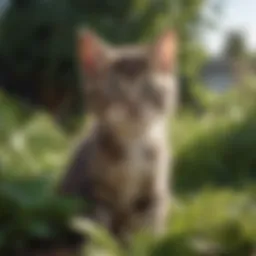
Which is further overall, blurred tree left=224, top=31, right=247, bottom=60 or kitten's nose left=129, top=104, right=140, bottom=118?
blurred tree left=224, top=31, right=247, bottom=60

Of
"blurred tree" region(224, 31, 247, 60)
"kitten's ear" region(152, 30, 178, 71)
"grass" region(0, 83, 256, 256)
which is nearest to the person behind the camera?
"grass" region(0, 83, 256, 256)

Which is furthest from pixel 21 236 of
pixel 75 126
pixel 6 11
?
pixel 6 11

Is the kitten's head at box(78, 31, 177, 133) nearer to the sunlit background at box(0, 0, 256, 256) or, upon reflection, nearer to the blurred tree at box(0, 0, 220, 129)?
the sunlit background at box(0, 0, 256, 256)

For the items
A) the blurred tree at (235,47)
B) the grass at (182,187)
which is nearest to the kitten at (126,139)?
the grass at (182,187)

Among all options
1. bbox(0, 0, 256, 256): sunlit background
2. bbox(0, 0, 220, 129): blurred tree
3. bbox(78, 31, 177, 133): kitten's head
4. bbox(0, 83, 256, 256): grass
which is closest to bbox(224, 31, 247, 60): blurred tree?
bbox(0, 0, 256, 256): sunlit background

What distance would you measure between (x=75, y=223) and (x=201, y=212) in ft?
1.57

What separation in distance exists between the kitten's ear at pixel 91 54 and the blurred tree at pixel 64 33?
2.82 meters

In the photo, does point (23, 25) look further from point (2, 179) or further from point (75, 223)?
point (75, 223)

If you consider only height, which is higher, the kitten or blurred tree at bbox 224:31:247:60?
blurred tree at bbox 224:31:247:60

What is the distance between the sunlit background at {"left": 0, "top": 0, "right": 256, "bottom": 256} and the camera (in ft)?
9.58

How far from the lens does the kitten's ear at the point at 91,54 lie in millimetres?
3188

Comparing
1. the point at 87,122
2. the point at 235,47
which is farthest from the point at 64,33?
the point at 235,47

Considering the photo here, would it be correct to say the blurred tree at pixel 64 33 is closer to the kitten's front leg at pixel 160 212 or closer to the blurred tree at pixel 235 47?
the blurred tree at pixel 235 47

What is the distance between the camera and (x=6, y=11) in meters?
6.68
